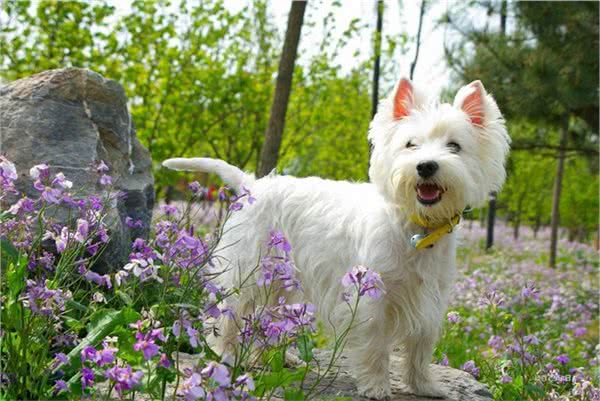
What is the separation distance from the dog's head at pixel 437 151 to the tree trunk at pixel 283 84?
4.37 meters

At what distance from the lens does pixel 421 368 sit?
4184 millimetres

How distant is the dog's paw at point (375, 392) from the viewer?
154 inches

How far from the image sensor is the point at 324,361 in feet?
15.9

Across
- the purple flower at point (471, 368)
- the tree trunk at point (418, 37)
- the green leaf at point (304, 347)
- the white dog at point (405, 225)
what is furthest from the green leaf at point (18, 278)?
the tree trunk at point (418, 37)

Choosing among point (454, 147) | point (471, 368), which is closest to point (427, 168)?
point (454, 147)

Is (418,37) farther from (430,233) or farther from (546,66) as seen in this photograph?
(430,233)

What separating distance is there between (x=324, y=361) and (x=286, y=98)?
14.3 feet

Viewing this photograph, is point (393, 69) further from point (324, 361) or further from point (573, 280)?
point (324, 361)

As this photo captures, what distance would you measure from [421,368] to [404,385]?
19 cm

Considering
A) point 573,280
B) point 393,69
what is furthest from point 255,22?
point 573,280

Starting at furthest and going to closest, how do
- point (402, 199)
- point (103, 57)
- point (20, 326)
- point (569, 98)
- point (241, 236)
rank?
point (103, 57)
point (569, 98)
point (241, 236)
point (402, 199)
point (20, 326)

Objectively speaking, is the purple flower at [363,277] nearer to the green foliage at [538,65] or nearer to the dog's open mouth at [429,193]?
the dog's open mouth at [429,193]

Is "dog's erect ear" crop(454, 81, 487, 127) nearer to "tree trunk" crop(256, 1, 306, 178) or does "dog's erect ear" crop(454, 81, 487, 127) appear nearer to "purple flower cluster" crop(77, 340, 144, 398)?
"purple flower cluster" crop(77, 340, 144, 398)

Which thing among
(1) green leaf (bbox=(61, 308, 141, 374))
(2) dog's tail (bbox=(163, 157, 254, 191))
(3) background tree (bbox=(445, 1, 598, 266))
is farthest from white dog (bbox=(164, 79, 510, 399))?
(3) background tree (bbox=(445, 1, 598, 266))
